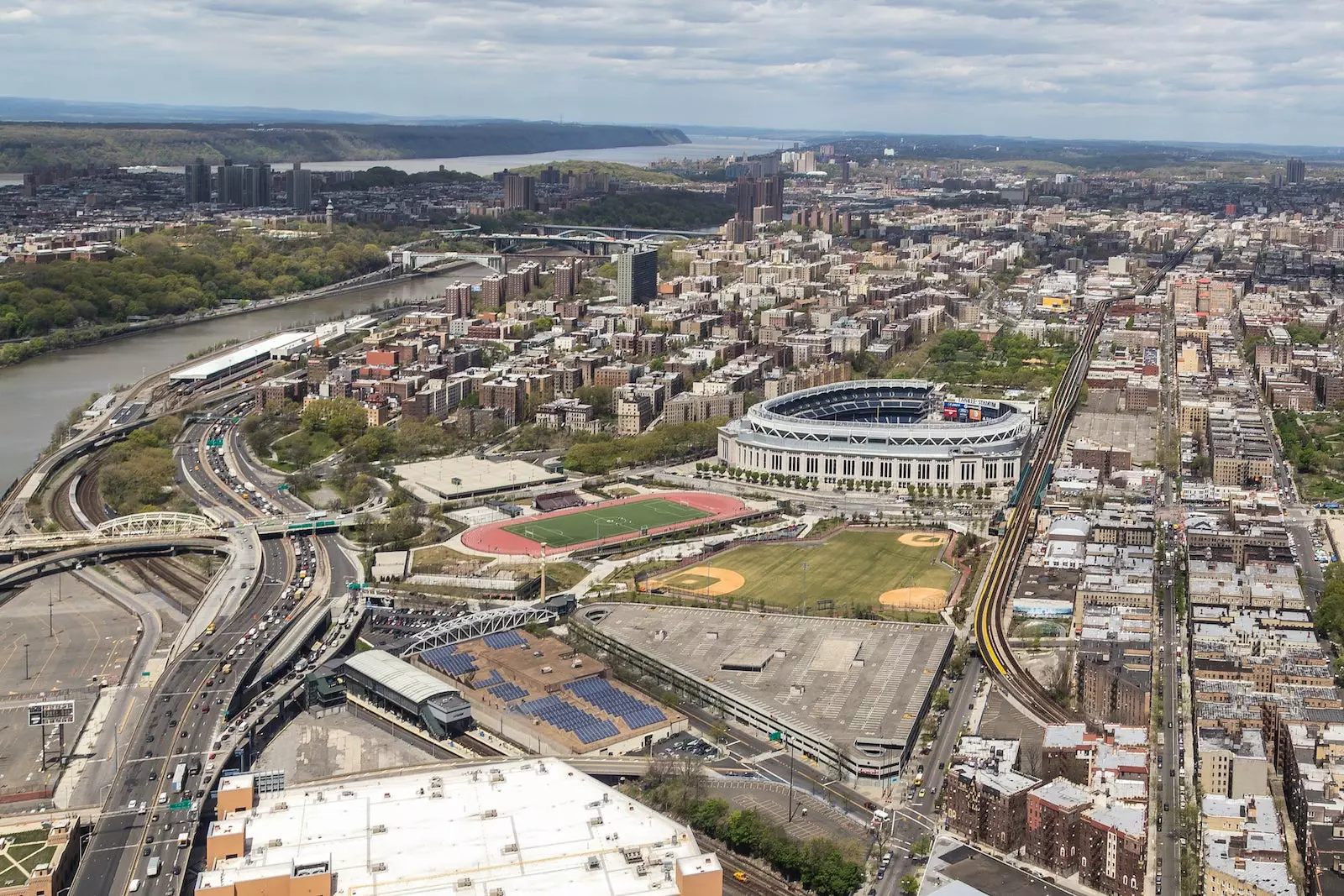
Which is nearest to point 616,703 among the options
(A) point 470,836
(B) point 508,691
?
(B) point 508,691

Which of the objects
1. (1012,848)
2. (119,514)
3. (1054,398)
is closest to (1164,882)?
(1012,848)

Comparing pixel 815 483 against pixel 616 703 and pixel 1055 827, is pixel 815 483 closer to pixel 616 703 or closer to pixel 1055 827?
pixel 616 703

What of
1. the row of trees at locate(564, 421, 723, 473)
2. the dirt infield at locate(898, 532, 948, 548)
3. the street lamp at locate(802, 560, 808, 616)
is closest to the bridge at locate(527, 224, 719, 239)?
the row of trees at locate(564, 421, 723, 473)

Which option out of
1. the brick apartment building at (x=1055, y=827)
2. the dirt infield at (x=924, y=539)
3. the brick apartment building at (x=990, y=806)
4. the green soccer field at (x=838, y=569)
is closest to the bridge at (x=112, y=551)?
the green soccer field at (x=838, y=569)

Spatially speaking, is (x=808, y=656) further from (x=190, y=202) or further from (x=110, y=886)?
(x=190, y=202)

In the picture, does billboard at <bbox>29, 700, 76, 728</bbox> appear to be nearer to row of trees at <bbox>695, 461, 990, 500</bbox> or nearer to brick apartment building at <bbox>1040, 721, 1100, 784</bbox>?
brick apartment building at <bbox>1040, 721, 1100, 784</bbox>

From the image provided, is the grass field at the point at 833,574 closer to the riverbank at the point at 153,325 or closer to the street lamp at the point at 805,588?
the street lamp at the point at 805,588

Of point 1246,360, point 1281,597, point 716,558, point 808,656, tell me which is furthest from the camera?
point 1246,360
